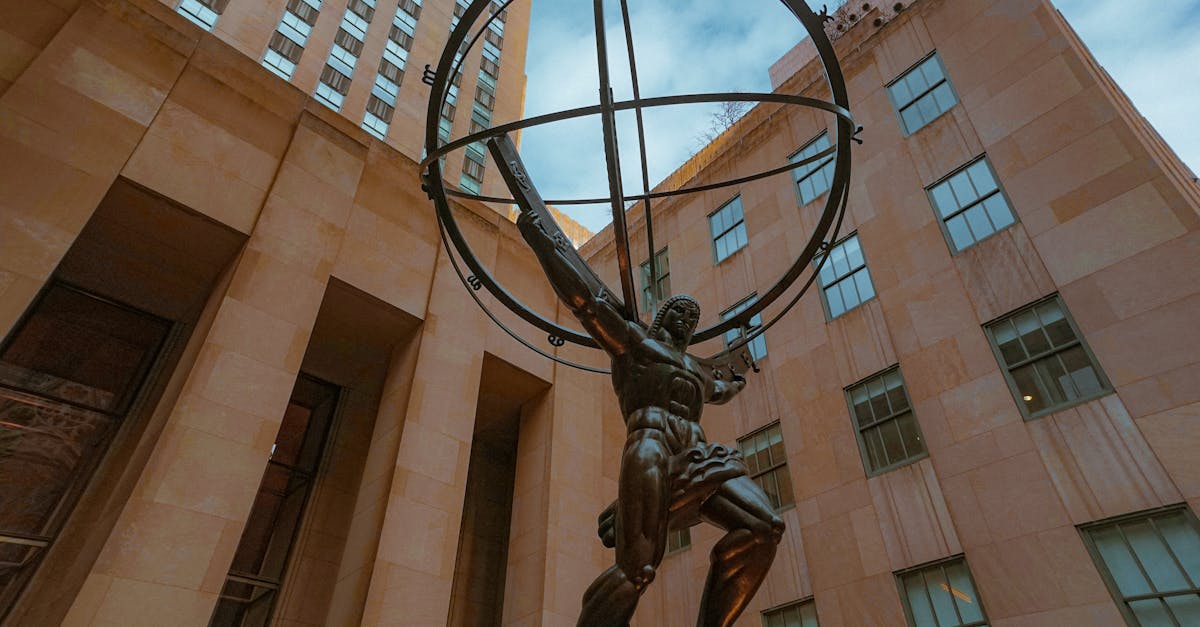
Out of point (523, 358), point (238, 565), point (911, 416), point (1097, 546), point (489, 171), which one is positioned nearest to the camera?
point (1097, 546)

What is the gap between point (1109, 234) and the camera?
1028 cm

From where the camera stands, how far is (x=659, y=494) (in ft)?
14.9

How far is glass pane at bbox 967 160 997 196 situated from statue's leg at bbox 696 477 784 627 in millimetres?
10501

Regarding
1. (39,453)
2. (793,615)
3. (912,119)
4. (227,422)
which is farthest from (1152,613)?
(39,453)

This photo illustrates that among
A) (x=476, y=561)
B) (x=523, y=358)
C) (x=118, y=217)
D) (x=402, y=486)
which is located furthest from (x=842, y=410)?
(x=118, y=217)

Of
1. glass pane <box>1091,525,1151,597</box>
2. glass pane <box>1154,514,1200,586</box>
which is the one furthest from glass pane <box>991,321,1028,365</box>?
glass pane <box>1154,514,1200,586</box>

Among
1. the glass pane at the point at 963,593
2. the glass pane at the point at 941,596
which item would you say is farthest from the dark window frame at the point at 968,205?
the glass pane at the point at 941,596

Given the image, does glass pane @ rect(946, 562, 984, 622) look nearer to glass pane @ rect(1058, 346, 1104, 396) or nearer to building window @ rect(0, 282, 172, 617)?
glass pane @ rect(1058, 346, 1104, 396)

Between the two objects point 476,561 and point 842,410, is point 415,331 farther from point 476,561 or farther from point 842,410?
point 842,410

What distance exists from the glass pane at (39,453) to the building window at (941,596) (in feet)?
49.7

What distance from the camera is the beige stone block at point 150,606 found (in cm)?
840

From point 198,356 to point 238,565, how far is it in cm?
603

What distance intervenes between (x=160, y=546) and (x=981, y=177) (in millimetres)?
15074

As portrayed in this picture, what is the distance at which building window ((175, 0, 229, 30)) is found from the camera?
963 inches
